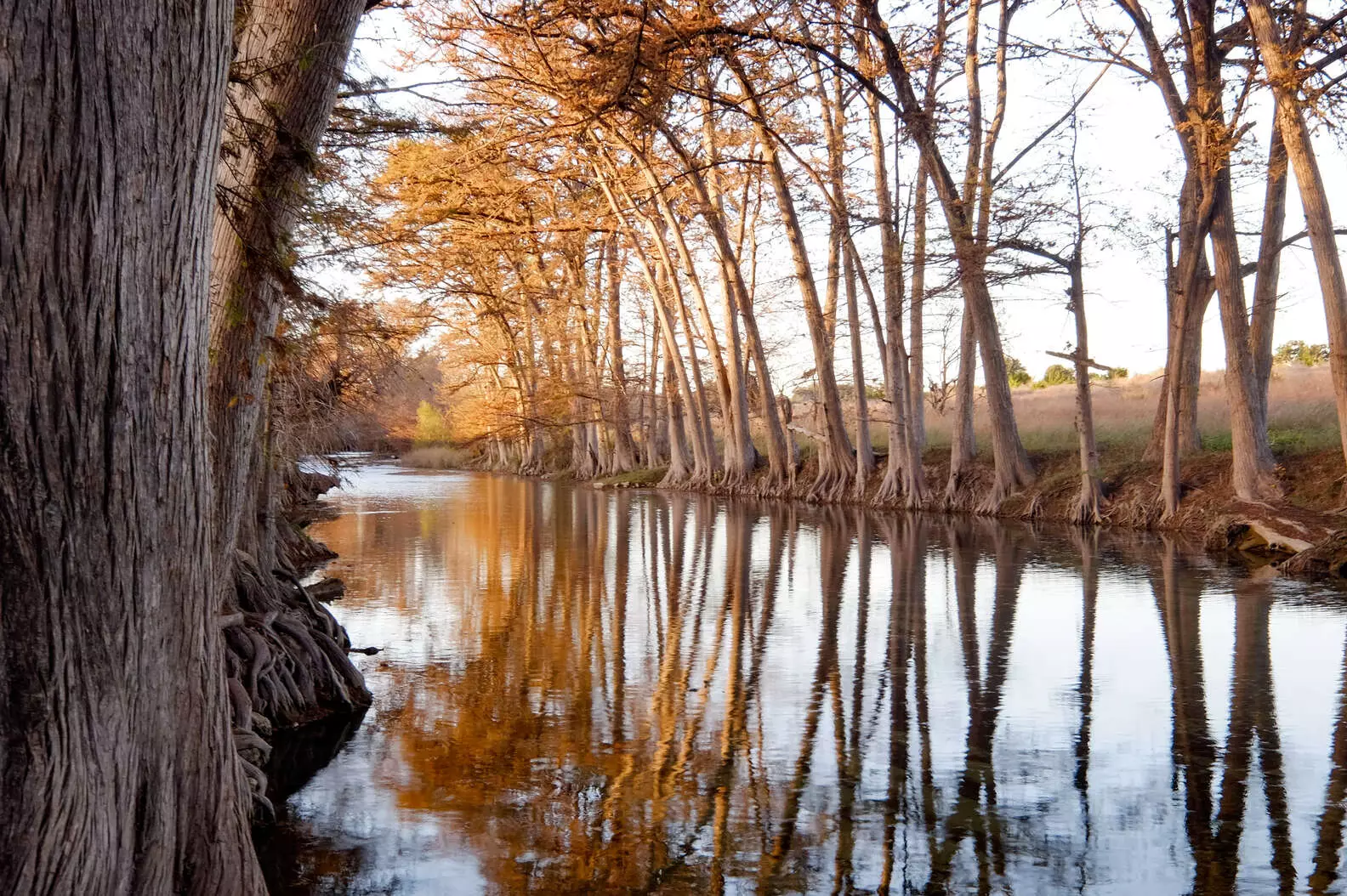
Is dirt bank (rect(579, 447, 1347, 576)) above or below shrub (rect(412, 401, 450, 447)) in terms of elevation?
below

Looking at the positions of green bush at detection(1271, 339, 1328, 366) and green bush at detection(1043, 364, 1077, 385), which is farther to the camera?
green bush at detection(1043, 364, 1077, 385)

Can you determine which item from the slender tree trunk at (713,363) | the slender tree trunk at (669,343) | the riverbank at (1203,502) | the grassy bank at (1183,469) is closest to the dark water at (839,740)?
the riverbank at (1203,502)

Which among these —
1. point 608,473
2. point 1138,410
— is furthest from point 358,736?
point 608,473

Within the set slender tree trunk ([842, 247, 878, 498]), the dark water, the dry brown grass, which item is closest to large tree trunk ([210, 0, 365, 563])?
the dark water

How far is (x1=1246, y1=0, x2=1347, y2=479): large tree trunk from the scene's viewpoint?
14.1m

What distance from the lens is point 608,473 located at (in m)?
46.6

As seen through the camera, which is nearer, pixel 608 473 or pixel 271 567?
pixel 271 567

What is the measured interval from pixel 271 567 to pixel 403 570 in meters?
6.08

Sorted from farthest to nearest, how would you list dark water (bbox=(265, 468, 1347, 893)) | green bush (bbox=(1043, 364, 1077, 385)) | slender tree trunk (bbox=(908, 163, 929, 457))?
1. green bush (bbox=(1043, 364, 1077, 385))
2. slender tree trunk (bbox=(908, 163, 929, 457))
3. dark water (bbox=(265, 468, 1347, 893))

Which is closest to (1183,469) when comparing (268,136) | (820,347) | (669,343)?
(820,347)

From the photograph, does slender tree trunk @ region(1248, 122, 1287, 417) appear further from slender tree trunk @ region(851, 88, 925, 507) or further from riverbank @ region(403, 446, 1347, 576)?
slender tree trunk @ region(851, 88, 925, 507)

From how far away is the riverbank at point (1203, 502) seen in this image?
50.4ft

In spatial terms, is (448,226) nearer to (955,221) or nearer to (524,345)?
(955,221)

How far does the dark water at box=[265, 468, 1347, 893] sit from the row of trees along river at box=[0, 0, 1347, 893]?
1.01 m
